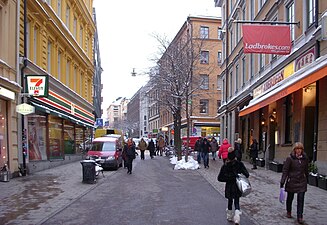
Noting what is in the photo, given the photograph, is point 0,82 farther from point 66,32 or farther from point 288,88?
point 66,32

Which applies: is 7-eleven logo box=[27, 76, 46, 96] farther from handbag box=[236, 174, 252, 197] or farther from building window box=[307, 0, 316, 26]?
handbag box=[236, 174, 252, 197]

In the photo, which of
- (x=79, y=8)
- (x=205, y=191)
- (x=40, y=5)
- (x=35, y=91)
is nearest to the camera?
(x=205, y=191)

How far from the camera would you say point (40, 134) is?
21297 mm

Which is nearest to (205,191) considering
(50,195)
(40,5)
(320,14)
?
(50,195)

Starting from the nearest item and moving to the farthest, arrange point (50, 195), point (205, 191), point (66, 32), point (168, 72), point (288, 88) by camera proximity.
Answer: point (50, 195), point (205, 191), point (288, 88), point (66, 32), point (168, 72)

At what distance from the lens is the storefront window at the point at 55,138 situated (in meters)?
23.2

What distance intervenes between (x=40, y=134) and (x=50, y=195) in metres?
9.72

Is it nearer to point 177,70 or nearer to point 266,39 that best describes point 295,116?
point 266,39

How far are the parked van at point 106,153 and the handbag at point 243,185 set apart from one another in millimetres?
13222

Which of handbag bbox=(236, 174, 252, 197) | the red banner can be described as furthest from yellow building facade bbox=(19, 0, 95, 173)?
handbag bbox=(236, 174, 252, 197)

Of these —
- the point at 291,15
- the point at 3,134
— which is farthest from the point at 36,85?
the point at 291,15

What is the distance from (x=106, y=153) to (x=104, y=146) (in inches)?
36.8

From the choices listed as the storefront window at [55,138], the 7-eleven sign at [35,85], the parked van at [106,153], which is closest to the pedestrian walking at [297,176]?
the 7-eleven sign at [35,85]

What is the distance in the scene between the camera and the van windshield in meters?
22.5
